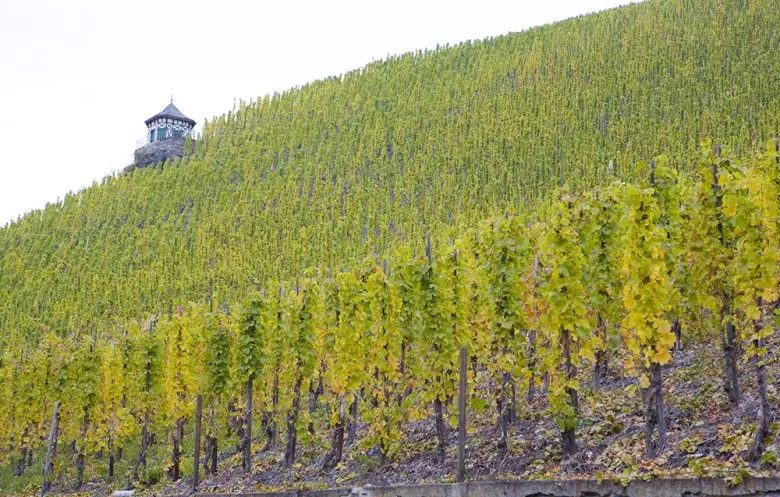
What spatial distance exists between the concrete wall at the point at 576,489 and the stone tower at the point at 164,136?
75.5 metres

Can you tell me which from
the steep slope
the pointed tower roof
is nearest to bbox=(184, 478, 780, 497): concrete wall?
the steep slope

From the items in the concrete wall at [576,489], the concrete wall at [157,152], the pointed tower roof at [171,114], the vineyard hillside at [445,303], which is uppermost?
the pointed tower roof at [171,114]

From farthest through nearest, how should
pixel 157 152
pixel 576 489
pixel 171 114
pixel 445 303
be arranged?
pixel 171 114 → pixel 157 152 → pixel 445 303 → pixel 576 489

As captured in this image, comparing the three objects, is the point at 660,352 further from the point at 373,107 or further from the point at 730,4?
the point at 730,4

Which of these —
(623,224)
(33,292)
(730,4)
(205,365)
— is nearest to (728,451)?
(623,224)

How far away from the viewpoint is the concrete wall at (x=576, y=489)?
6.35 metres

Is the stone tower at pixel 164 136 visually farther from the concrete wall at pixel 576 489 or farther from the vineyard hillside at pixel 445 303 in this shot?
the concrete wall at pixel 576 489

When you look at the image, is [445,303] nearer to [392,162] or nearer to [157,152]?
[392,162]

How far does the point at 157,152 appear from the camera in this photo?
3152 inches

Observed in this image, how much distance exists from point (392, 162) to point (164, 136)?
33358mm

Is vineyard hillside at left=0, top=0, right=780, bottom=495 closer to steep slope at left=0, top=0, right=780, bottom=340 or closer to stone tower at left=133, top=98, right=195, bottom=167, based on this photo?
steep slope at left=0, top=0, right=780, bottom=340

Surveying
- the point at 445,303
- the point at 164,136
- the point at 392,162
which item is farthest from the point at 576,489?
the point at 164,136

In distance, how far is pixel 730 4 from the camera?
72.6 m

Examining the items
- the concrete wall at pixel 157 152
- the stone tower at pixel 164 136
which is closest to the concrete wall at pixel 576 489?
the concrete wall at pixel 157 152
